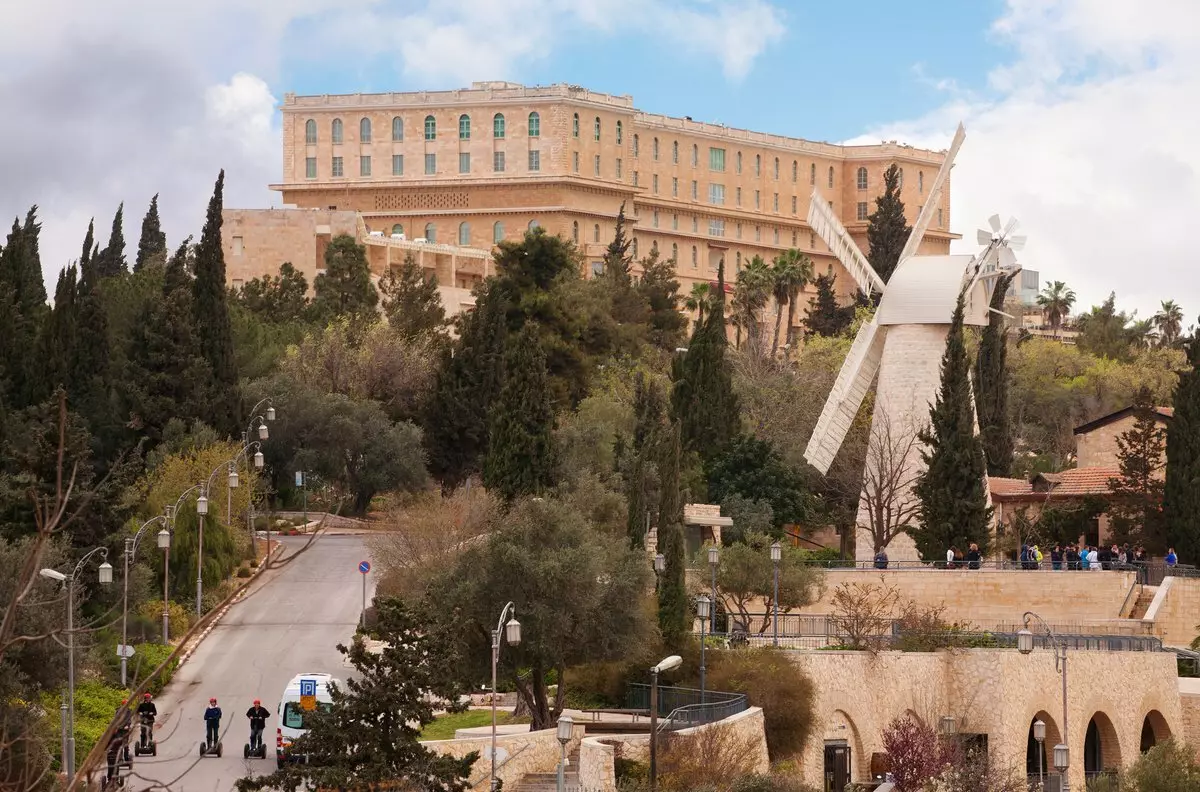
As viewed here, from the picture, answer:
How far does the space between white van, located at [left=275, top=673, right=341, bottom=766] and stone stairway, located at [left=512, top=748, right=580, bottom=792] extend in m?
3.29

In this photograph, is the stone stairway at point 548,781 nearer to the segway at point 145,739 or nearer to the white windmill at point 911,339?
the segway at point 145,739

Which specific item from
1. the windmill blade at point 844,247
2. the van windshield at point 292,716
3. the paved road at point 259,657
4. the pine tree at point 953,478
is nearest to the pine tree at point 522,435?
the paved road at point 259,657

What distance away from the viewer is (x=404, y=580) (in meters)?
47.5

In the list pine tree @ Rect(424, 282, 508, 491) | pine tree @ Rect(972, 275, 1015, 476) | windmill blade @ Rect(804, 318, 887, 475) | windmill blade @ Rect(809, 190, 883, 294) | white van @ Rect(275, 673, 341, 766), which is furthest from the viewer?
pine tree @ Rect(424, 282, 508, 491)

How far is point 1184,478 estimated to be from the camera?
5309 cm

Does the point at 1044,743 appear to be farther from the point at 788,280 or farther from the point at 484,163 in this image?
the point at 484,163

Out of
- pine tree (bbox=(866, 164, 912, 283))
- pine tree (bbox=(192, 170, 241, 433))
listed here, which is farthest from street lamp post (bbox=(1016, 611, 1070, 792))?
pine tree (bbox=(866, 164, 912, 283))

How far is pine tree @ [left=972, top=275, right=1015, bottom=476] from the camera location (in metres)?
65.3

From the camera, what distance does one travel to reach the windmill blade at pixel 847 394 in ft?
195

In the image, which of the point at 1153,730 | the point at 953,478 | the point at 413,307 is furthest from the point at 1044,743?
the point at 413,307

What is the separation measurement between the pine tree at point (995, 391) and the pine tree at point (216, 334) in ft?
72.7

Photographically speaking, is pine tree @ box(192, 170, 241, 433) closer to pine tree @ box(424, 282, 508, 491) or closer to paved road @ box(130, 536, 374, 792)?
paved road @ box(130, 536, 374, 792)

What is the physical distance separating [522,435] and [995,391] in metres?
18.0

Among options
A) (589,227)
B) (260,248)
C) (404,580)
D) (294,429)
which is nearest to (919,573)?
(404,580)
